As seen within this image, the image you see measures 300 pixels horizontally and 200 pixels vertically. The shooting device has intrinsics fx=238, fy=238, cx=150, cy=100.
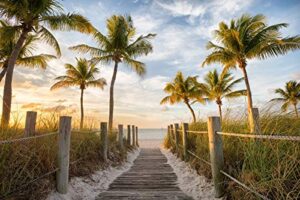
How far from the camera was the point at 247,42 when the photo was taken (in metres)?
15.0

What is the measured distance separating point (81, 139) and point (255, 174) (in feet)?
13.2

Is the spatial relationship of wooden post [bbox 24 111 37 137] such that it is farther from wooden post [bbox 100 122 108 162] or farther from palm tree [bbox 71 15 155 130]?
palm tree [bbox 71 15 155 130]

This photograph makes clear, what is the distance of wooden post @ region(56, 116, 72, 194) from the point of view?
12.4 ft

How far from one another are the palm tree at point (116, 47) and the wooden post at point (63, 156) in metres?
10.6

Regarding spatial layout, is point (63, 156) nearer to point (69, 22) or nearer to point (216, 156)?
point (216, 156)

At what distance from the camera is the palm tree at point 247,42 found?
14.0 metres

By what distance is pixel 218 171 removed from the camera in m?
3.72

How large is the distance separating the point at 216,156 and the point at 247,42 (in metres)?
13.1

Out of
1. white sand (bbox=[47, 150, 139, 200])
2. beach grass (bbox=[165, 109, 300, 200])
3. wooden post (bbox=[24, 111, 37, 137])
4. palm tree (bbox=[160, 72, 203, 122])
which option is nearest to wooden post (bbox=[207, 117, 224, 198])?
beach grass (bbox=[165, 109, 300, 200])

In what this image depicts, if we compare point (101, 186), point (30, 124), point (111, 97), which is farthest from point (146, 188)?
point (111, 97)

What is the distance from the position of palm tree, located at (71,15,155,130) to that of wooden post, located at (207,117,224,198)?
443 inches

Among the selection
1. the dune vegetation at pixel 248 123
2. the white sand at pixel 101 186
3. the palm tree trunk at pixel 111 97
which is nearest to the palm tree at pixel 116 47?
the palm tree trunk at pixel 111 97

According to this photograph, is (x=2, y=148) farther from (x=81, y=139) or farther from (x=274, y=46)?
(x=274, y=46)

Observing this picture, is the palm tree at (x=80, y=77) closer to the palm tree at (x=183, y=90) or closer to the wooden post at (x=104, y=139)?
the palm tree at (x=183, y=90)
